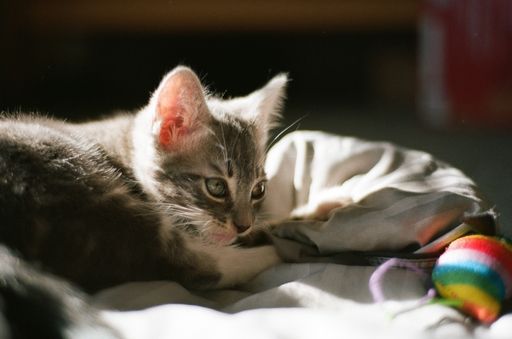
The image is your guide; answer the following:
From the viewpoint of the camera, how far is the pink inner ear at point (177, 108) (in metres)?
1.21

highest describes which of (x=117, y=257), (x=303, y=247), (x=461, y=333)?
(x=117, y=257)

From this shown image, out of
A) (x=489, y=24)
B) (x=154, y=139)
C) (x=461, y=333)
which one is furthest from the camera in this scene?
(x=489, y=24)

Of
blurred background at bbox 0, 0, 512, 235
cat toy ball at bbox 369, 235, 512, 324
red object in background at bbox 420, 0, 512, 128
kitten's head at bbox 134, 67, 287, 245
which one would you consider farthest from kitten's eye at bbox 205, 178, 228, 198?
red object in background at bbox 420, 0, 512, 128

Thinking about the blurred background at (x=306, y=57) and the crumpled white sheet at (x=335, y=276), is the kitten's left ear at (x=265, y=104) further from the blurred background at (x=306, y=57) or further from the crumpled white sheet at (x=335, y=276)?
the blurred background at (x=306, y=57)

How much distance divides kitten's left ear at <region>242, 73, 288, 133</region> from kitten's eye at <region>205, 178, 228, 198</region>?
21 cm

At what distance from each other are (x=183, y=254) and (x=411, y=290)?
41cm

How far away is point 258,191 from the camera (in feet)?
4.32

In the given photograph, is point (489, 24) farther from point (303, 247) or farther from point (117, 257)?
point (117, 257)

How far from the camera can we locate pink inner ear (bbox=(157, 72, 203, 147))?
1212mm

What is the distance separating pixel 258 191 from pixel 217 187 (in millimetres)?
122

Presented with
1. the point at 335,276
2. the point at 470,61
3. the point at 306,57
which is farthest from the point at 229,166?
the point at 306,57

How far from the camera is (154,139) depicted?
4.09 ft

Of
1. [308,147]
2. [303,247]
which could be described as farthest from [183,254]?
[308,147]

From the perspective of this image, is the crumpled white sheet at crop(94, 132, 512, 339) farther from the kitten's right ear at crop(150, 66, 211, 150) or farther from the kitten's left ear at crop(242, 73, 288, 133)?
the kitten's right ear at crop(150, 66, 211, 150)
